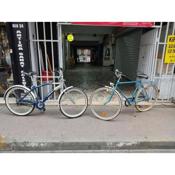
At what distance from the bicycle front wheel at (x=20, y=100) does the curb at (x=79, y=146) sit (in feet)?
3.33

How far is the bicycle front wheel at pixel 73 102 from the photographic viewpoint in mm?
3344

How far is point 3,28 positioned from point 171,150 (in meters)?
4.76

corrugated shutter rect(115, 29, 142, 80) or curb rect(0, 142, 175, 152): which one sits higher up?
corrugated shutter rect(115, 29, 142, 80)

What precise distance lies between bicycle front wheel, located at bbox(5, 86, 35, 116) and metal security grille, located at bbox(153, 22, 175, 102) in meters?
3.27

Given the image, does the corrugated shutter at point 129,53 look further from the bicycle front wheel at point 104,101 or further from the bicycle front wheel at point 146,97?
the bicycle front wheel at point 104,101

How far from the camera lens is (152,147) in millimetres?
2629

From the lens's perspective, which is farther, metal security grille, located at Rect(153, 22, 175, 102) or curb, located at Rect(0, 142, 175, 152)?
metal security grille, located at Rect(153, 22, 175, 102)

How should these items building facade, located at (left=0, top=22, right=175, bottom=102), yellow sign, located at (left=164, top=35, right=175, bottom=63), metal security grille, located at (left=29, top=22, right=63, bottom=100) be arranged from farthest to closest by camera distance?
yellow sign, located at (left=164, top=35, right=175, bottom=63) → metal security grille, located at (left=29, top=22, right=63, bottom=100) → building facade, located at (left=0, top=22, right=175, bottom=102)

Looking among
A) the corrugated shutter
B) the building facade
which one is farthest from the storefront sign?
the corrugated shutter

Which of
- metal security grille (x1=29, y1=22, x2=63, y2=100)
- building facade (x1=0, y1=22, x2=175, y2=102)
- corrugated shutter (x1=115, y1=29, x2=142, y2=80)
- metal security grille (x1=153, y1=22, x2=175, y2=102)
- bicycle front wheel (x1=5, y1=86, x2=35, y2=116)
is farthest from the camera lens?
corrugated shutter (x1=115, y1=29, x2=142, y2=80)

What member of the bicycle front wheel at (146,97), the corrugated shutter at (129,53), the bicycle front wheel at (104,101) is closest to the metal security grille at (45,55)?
the bicycle front wheel at (104,101)

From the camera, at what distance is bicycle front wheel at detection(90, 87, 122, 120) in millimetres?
3285

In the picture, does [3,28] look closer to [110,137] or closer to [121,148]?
[110,137]

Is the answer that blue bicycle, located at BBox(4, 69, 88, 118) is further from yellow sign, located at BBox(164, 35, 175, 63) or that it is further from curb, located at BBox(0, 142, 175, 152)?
yellow sign, located at BBox(164, 35, 175, 63)
